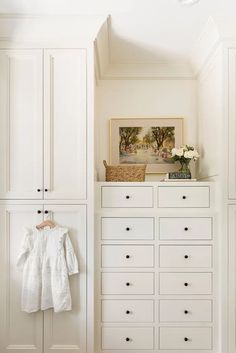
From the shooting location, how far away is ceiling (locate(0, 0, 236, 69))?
8.62 feet

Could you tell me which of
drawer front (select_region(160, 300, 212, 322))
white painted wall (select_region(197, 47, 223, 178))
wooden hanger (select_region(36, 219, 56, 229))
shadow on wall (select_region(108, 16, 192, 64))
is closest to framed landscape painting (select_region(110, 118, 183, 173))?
white painted wall (select_region(197, 47, 223, 178))

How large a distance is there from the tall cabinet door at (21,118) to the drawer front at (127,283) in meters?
0.86

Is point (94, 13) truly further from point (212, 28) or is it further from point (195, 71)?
point (195, 71)

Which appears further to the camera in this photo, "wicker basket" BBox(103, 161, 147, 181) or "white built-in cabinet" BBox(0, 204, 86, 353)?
"wicker basket" BBox(103, 161, 147, 181)

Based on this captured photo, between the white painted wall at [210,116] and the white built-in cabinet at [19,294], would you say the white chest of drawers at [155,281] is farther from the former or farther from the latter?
the white painted wall at [210,116]

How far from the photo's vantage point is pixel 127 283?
2977mm

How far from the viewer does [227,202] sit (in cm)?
287

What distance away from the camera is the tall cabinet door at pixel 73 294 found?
2.88 meters

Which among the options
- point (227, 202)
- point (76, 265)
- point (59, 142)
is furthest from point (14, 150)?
point (227, 202)

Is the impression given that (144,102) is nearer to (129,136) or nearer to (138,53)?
(129,136)

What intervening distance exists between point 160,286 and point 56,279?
770 mm

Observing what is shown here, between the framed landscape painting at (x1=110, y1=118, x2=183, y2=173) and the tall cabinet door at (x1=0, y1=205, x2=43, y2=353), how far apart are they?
1.06 metres

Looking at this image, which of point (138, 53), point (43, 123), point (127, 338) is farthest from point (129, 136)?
point (127, 338)

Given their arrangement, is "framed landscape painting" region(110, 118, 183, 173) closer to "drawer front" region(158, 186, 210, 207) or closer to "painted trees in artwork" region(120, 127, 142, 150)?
"painted trees in artwork" region(120, 127, 142, 150)
